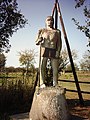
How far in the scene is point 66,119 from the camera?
7195 millimetres

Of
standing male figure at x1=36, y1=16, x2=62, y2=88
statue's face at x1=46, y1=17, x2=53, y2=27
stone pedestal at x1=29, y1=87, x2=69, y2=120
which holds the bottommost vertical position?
stone pedestal at x1=29, y1=87, x2=69, y2=120

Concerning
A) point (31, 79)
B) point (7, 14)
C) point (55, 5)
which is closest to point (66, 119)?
point (55, 5)

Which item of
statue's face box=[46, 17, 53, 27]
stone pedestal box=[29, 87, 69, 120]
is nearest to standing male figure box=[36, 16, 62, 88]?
statue's face box=[46, 17, 53, 27]

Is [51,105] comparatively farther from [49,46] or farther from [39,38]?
[39,38]

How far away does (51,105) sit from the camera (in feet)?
23.3

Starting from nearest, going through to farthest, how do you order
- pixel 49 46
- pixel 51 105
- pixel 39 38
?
pixel 51 105, pixel 49 46, pixel 39 38

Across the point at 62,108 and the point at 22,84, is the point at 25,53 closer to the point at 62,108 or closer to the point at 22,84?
the point at 22,84

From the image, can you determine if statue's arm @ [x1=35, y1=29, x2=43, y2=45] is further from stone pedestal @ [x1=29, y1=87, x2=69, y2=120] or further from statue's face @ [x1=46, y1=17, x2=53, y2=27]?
stone pedestal @ [x1=29, y1=87, x2=69, y2=120]

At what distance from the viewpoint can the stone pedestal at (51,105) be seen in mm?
7077

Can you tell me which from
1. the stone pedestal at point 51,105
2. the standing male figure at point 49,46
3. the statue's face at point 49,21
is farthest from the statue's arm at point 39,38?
the stone pedestal at point 51,105

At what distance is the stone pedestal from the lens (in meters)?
7.08

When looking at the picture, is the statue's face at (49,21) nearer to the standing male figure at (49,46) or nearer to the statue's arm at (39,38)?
the standing male figure at (49,46)

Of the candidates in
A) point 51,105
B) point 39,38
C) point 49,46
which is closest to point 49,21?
point 39,38

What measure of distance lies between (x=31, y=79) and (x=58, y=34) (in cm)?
637
